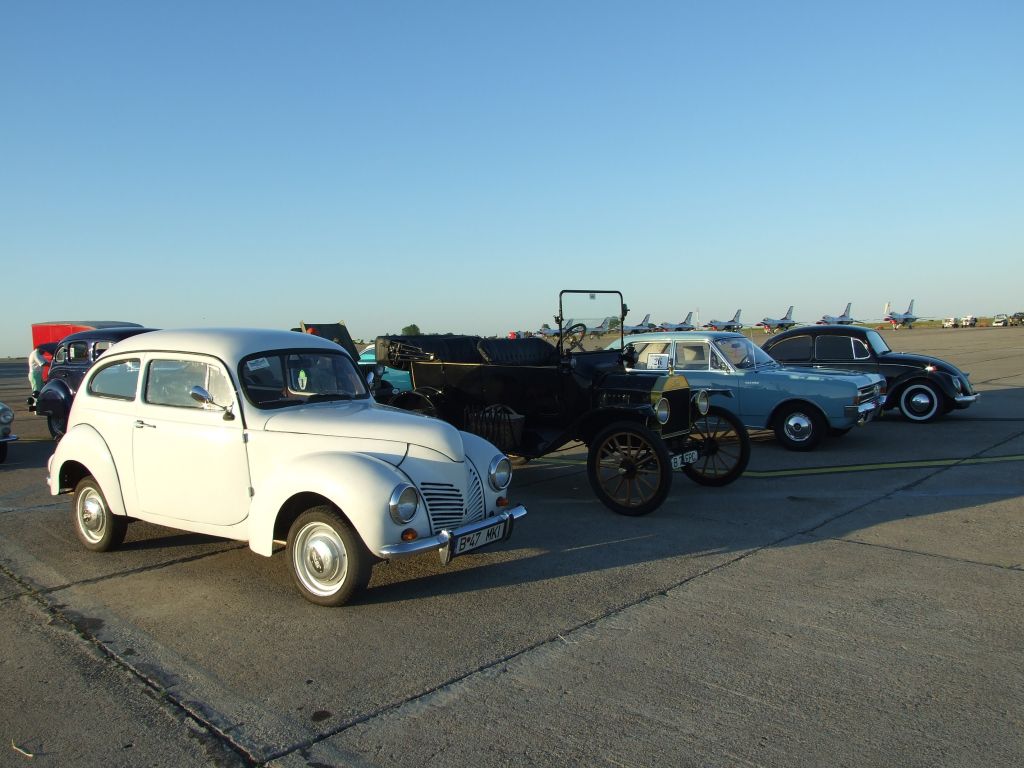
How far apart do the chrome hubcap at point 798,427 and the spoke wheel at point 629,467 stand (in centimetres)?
407

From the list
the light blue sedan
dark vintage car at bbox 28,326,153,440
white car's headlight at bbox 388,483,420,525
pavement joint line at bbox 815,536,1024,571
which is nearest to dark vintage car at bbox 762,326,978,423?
the light blue sedan

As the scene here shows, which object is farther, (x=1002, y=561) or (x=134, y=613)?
(x=1002, y=561)

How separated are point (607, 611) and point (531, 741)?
158 centimetres

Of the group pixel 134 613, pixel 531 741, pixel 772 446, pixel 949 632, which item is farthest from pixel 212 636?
pixel 772 446

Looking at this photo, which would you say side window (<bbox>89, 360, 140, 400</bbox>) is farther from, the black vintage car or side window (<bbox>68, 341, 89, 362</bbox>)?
side window (<bbox>68, 341, 89, 362</bbox>)

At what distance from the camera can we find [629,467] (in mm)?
7344

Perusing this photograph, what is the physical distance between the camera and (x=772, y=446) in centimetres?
1141

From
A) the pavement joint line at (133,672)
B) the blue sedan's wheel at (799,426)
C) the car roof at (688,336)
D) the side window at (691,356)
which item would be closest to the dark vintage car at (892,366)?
the car roof at (688,336)

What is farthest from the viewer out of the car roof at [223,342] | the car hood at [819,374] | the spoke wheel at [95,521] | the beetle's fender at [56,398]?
the beetle's fender at [56,398]

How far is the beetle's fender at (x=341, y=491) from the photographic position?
→ 184 inches

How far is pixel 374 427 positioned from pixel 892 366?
11135mm

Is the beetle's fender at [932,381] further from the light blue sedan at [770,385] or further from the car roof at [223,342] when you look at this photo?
the car roof at [223,342]

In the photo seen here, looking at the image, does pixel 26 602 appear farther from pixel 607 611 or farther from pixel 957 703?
pixel 957 703

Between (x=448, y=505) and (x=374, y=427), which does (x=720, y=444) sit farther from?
(x=374, y=427)
